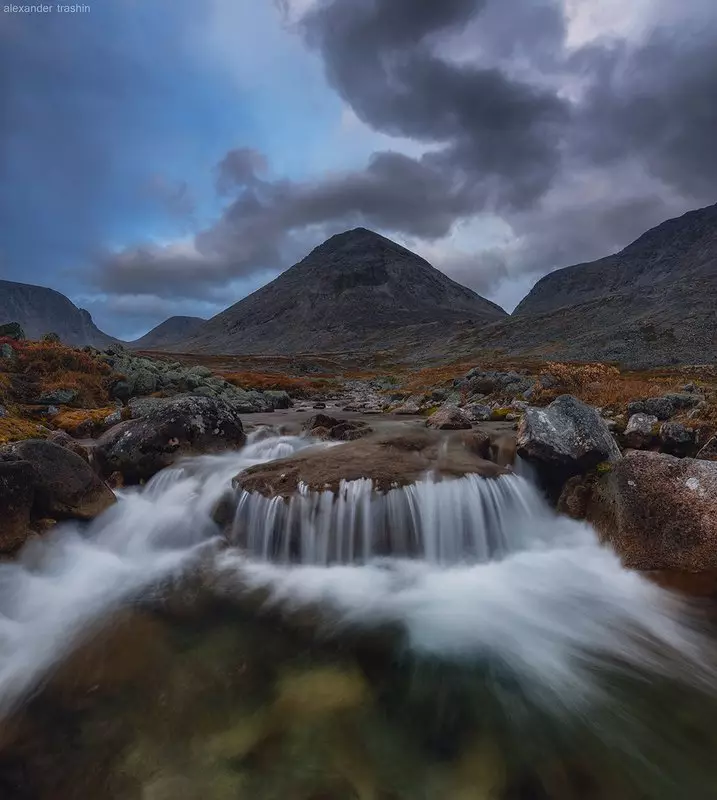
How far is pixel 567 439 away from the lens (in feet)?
32.6

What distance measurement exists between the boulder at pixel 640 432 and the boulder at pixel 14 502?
46.0 feet

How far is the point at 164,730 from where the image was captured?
4.93m

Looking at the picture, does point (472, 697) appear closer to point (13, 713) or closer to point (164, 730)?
point (164, 730)

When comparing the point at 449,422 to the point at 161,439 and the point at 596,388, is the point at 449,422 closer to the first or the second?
the point at 596,388

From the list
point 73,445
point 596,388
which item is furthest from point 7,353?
→ point 596,388

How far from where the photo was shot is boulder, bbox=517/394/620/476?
976 cm

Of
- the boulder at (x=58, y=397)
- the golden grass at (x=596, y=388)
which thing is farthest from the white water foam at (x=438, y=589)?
the boulder at (x=58, y=397)

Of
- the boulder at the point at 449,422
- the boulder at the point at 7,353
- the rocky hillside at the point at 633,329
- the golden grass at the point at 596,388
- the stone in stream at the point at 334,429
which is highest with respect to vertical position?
the rocky hillside at the point at 633,329

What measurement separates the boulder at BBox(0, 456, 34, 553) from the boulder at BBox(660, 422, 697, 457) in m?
14.2

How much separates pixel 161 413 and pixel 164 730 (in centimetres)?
969

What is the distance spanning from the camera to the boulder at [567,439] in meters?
9.76

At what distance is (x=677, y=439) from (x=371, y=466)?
7.53m

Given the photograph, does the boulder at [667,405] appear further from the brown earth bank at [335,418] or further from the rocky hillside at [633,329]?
the rocky hillside at [633,329]

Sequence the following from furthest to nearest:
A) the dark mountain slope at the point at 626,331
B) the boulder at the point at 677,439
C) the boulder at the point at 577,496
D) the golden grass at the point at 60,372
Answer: the dark mountain slope at the point at 626,331 < the golden grass at the point at 60,372 < the boulder at the point at 677,439 < the boulder at the point at 577,496
